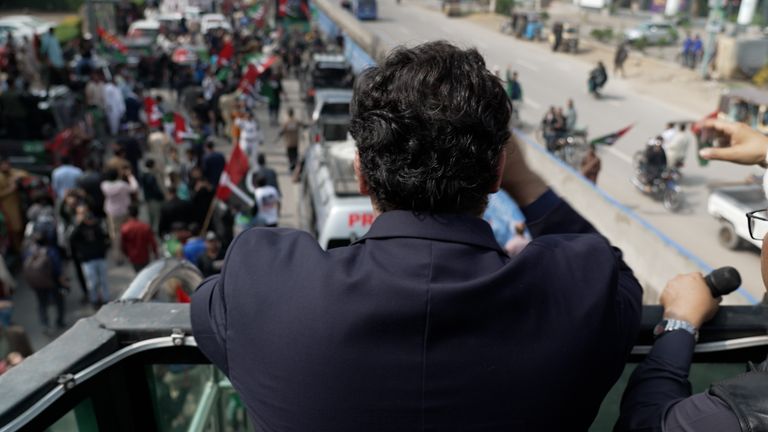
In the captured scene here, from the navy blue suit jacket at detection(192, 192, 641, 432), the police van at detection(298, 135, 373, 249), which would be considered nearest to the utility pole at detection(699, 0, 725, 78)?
the police van at detection(298, 135, 373, 249)

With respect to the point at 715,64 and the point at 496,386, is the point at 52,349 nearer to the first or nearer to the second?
the point at 496,386

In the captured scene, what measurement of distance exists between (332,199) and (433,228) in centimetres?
764

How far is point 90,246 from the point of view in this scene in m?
7.80

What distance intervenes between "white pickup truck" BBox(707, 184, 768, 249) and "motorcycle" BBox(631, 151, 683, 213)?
5.56 ft

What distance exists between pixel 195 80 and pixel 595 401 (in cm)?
1983

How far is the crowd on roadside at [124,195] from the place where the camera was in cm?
771

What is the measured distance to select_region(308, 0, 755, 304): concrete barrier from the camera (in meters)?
8.51

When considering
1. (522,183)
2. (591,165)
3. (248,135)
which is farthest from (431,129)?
(591,165)

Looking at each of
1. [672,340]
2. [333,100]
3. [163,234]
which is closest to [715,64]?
[333,100]

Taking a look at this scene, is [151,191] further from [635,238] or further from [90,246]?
[635,238]

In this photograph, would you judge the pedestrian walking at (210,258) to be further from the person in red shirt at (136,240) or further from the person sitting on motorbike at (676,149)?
the person sitting on motorbike at (676,149)

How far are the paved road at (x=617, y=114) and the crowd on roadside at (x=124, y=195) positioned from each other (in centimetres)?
348

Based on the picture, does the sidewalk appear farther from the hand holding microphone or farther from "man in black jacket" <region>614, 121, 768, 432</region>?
the hand holding microphone

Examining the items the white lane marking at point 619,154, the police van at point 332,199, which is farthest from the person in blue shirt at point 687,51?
the police van at point 332,199
